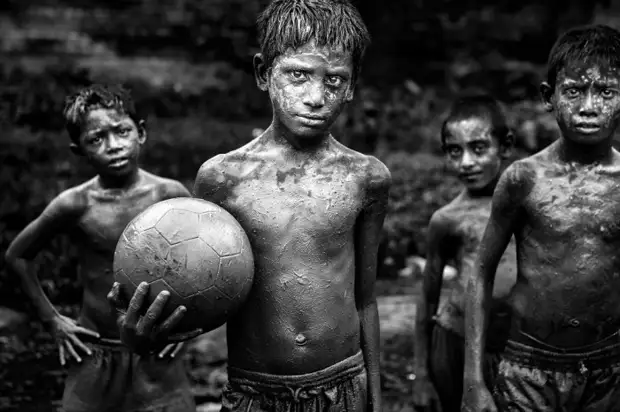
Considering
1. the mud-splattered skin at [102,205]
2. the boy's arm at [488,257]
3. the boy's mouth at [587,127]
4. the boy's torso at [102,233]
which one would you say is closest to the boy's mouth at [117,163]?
the mud-splattered skin at [102,205]

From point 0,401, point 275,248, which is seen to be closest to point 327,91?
point 275,248

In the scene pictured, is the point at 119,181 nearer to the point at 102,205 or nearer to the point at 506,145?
the point at 102,205

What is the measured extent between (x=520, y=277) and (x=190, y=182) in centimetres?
567

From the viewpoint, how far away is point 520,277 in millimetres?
3883

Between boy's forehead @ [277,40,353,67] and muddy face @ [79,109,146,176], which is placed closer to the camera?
boy's forehead @ [277,40,353,67]

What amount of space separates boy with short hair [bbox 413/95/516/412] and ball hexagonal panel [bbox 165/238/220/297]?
80.9 inches

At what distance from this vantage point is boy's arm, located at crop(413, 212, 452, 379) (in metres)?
5.00

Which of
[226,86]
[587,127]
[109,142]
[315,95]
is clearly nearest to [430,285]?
[587,127]

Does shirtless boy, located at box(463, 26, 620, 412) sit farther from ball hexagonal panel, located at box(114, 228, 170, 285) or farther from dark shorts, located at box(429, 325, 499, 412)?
ball hexagonal panel, located at box(114, 228, 170, 285)

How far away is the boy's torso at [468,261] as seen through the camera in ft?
15.6

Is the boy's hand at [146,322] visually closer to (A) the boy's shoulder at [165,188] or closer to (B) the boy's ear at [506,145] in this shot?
(A) the boy's shoulder at [165,188]

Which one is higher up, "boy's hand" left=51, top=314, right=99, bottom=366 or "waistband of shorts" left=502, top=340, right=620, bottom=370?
"waistband of shorts" left=502, top=340, right=620, bottom=370

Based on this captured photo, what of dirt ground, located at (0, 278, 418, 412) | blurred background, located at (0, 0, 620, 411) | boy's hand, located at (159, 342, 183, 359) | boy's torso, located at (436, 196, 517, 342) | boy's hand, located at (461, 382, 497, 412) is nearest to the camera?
boy's hand, located at (461, 382, 497, 412)

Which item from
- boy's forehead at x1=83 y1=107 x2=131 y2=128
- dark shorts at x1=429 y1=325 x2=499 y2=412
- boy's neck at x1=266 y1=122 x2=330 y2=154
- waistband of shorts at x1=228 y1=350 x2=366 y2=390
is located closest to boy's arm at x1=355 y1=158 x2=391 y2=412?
waistband of shorts at x1=228 y1=350 x2=366 y2=390
